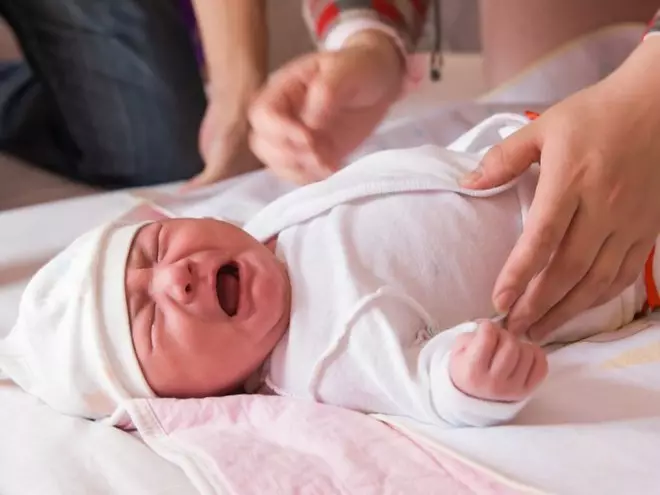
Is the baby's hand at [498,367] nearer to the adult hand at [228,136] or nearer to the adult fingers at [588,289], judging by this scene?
the adult fingers at [588,289]

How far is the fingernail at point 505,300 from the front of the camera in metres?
0.68

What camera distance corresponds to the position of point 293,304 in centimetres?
77

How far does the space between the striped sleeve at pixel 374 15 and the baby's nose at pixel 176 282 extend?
1.71 ft

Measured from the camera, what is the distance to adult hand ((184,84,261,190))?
1.21 m

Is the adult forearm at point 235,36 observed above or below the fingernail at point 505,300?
above

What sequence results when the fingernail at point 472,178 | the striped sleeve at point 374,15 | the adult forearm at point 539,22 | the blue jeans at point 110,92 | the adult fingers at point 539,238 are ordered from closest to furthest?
the adult fingers at point 539,238 < the fingernail at point 472,178 < the striped sleeve at point 374,15 < the adult forearm at point 539,22 < the blue jeans at point 110,92

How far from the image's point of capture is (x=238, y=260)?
30.7 inches

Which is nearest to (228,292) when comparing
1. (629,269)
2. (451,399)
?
(451,399)

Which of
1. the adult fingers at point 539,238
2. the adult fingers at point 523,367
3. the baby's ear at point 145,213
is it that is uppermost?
the adult fingers at point 539,238

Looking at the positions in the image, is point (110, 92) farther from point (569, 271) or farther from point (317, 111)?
point (569, 271)

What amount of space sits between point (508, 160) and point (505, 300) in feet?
0.44

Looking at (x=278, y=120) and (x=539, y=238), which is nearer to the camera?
(x=539, y=238)

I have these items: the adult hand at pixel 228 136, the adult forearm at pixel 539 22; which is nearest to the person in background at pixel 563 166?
the adult hand at pixel 228 136

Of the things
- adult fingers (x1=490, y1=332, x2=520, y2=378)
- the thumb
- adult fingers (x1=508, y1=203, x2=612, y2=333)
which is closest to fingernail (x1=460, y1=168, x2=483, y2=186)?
the thumb
